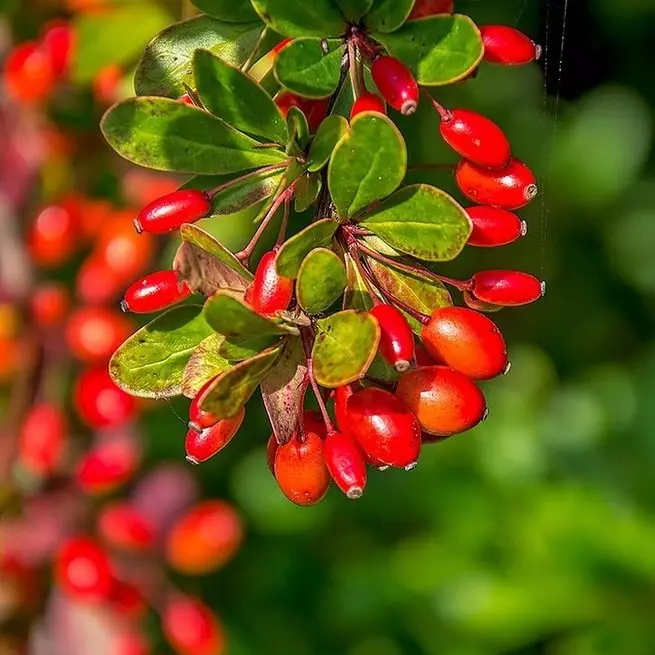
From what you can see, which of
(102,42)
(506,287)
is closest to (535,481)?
(102,42)

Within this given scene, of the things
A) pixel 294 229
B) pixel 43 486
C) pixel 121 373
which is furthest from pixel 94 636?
pixel 121 373

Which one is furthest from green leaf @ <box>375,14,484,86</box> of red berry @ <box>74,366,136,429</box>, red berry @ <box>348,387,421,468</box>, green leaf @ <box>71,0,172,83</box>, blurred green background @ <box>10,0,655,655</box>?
blurred green background @ <box>10,0,655,655</box>

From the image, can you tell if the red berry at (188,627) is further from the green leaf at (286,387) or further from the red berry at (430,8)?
the red berry at (430,8)

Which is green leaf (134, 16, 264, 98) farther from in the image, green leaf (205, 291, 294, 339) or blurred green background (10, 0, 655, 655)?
blurred green background (10, 0, 655, 655)

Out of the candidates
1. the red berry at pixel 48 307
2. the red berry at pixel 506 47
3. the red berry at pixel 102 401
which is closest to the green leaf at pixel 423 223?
the red berry at pixel 506 47

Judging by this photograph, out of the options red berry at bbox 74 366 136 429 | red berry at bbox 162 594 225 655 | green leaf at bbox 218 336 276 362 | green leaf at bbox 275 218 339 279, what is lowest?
red berry at bbox 162 594 225 655
